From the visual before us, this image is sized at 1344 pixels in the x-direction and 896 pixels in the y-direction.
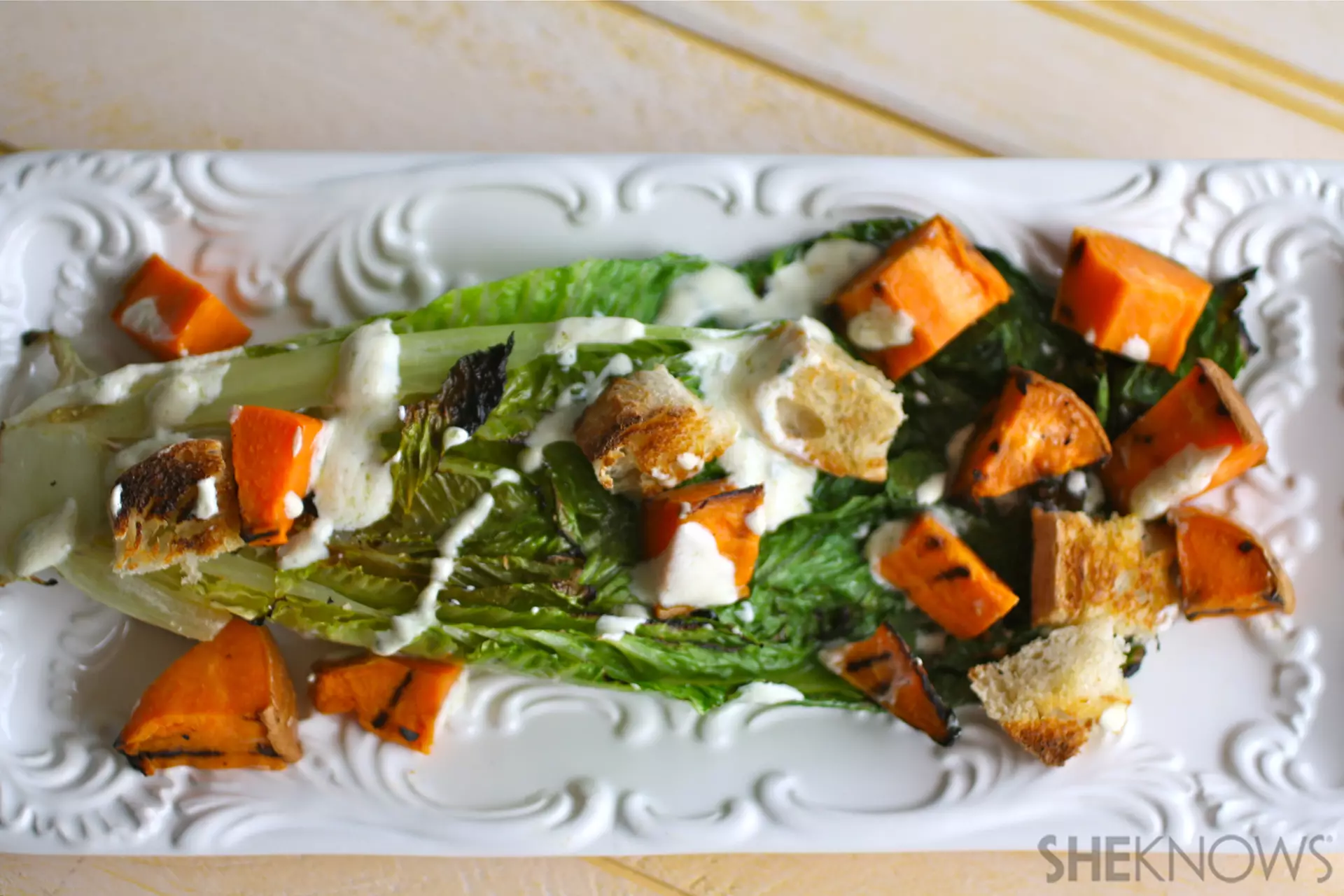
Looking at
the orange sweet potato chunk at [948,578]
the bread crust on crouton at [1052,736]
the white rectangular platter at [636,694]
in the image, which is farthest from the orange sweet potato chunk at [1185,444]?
the bread crust on crouton at [1052,736]

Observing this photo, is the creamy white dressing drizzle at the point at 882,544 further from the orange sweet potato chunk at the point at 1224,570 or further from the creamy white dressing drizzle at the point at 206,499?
the creamy white dressing drizzle at the point at 206,499

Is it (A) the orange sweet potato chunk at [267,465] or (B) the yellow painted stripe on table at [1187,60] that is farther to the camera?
(B) the yellow painted stripe on table at [1187,60]

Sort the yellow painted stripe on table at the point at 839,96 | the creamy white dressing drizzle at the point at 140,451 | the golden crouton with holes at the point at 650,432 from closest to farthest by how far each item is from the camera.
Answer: the golden crouton with holes at the point at 650,432 < the creamy white dressing drizzle at the point at 140,451 < the yellow painted stripe on table at the point at 839,96

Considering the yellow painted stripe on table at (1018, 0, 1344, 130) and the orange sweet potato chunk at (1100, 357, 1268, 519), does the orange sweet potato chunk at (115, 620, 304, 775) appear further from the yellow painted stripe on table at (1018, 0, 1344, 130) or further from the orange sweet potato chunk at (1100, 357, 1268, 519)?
the yellow painted stripe on table at (1018, 0, 1344, 130)

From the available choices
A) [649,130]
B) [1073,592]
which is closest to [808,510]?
[1073,592]

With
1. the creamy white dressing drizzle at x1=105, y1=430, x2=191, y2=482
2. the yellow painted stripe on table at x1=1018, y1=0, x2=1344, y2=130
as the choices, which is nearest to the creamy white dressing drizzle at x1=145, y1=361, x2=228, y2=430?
the creamy white dressing drizzle at x1=105, y1=430, x2=191, y2=482

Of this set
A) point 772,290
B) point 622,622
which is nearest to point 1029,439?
point 772,290
